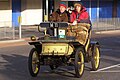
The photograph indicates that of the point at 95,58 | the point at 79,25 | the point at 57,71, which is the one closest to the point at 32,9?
the point at 95,58

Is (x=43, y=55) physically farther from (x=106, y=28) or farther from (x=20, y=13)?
(x=20, y=13)

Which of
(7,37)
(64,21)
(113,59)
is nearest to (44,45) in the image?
(64,21)

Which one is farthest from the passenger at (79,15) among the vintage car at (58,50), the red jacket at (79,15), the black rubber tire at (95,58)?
the black rubber tire at (95,58)

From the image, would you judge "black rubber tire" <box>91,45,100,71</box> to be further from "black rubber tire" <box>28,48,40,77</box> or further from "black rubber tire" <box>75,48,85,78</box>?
"black rubber tire" <box>28,48,40,77</box>

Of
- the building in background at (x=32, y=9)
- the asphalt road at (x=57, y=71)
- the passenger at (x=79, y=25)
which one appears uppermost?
the building in background at (x=32, y=9)

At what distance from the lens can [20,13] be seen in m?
34.8

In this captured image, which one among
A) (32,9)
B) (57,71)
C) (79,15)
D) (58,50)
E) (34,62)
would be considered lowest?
(57,71)

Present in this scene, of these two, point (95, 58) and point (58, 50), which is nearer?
point (58, 50)

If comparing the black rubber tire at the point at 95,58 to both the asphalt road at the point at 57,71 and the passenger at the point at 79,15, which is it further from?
the passenger at the point at 79,15

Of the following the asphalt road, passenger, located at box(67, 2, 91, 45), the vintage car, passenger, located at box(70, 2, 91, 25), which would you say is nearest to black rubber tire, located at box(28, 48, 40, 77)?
the vintage car

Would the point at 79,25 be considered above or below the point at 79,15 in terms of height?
below

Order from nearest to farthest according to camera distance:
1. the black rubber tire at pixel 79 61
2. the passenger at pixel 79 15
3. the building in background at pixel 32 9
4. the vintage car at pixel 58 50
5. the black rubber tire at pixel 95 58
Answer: the black rubber tire at pixel 79 61, the vintage car at pixel 58 50, the passenger at pixel 79 15, the black rubber tire at pixel 95 58, the building in background at pixel 32 9

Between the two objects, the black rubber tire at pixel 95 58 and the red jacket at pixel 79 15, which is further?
the black rubber tire at pixel 95 58

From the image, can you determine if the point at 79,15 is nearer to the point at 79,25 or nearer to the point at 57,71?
the point at 79,25
